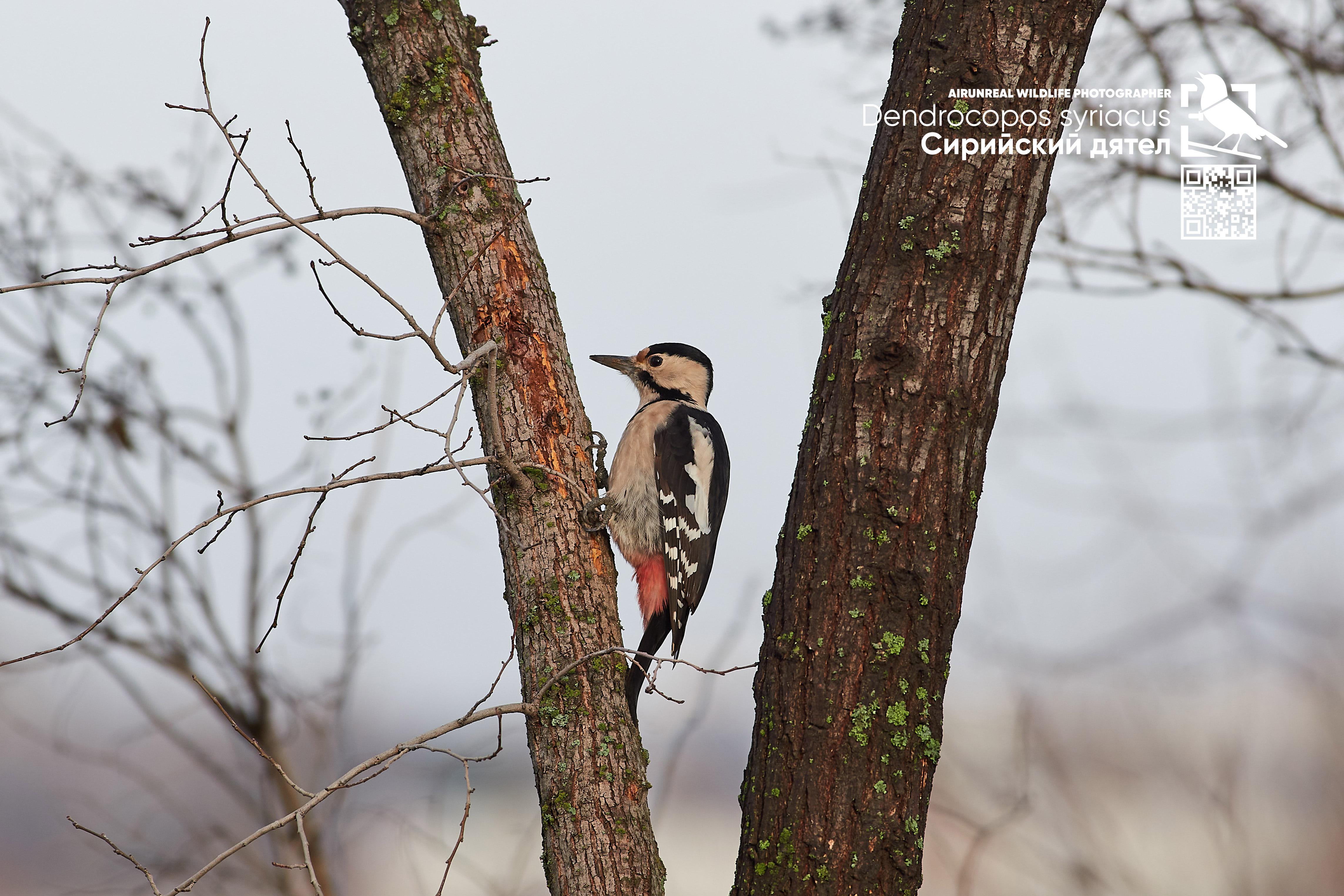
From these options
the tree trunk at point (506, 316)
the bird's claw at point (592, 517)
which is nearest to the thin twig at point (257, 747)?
the tree trunk at point (506, 316)

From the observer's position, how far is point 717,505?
3887 millimetres

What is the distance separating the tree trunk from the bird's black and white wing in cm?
99

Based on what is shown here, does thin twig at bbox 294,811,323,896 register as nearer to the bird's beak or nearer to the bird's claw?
the bird's claw

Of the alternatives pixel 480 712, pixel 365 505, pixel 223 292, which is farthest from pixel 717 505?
pixel 223 292

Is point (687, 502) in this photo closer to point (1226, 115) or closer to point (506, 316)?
point (506, 316)

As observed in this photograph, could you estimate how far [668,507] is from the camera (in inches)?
140

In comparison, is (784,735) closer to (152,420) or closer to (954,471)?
(954,471)

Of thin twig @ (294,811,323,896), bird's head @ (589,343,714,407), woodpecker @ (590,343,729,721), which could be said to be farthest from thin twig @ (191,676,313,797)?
bird's head @ (589,343,714,407)

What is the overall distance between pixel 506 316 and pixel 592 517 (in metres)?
0.56

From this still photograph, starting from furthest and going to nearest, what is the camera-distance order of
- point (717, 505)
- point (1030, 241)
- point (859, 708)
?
point (717, 505), point (1030, 241), point (859, 708)

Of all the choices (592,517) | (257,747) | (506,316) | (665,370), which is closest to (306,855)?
(257,747)

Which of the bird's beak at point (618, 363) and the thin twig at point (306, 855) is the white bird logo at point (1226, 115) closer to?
the bird's beak at point (618, 363)

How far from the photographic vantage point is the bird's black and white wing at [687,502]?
11.6 ft

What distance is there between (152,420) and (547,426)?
2503mm
